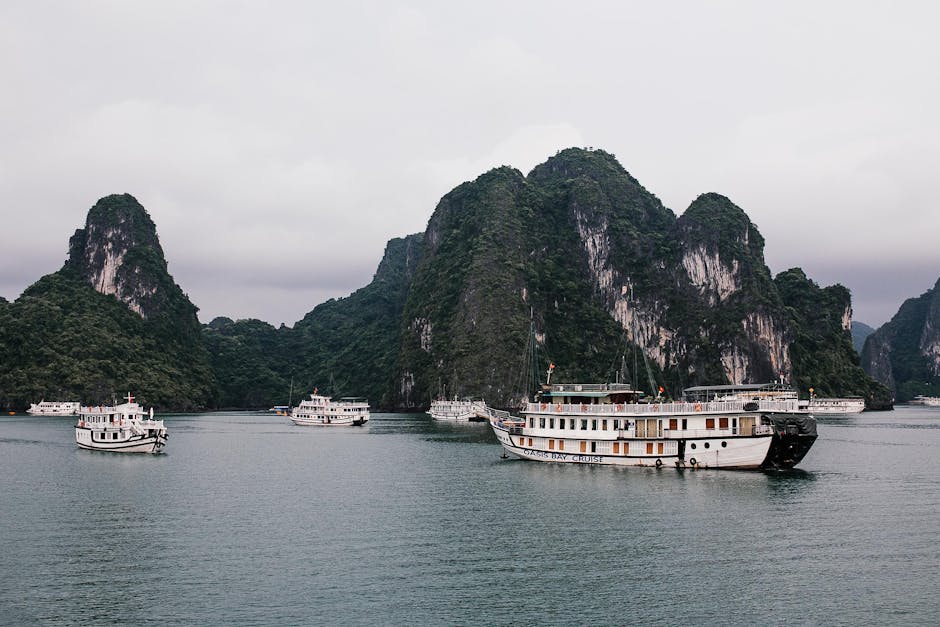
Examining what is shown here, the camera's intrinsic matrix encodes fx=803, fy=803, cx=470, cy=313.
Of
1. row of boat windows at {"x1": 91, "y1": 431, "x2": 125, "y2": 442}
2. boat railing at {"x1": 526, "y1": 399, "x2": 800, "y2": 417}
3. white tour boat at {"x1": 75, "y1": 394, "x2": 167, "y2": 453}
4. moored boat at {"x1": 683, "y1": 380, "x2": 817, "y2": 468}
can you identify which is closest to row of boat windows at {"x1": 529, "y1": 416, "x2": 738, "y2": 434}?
boat railing at {"x1": 526, "y1": 399, "x2": 800, "y2": 417}

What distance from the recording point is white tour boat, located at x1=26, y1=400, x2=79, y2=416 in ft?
633

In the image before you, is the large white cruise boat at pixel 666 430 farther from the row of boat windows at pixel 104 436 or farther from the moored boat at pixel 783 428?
the row of boat windows at pixel 104 436

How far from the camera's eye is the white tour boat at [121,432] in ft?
305

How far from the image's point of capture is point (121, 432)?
9375 cm

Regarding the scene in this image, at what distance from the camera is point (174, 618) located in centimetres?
3178

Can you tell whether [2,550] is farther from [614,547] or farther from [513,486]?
[513,486]

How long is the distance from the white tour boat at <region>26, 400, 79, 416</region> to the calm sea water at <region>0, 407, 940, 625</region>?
128 m

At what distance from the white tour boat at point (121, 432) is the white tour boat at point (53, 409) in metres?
108

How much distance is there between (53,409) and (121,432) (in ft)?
383

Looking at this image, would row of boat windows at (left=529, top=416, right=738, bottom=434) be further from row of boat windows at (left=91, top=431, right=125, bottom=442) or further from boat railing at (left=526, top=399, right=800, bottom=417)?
row of boat windows at (left=91, top=431, right=125, bottom=442)

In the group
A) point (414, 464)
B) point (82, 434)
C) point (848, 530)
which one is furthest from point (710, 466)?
point (82, 434)

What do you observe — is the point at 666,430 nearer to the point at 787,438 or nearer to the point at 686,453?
the point at 686,453

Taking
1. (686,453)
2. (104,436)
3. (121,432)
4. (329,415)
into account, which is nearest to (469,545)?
(686,453)

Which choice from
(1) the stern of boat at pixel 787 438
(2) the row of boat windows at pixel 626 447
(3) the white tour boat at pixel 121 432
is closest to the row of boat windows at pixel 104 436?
(3) the white tour boat at pixel 121 432
